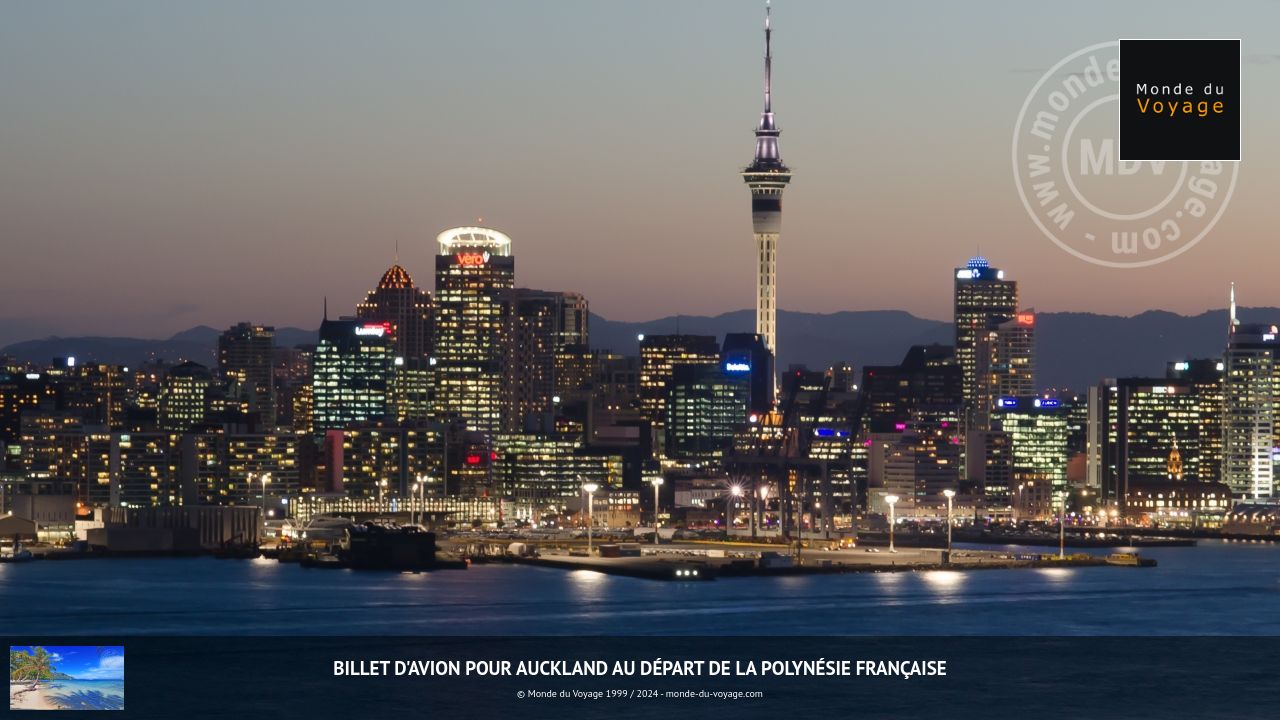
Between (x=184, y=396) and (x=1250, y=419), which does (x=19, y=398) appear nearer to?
(x=184, y=396)

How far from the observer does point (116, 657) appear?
56.8m

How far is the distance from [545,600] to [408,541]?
22.1m

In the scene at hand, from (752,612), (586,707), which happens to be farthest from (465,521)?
(586,707)

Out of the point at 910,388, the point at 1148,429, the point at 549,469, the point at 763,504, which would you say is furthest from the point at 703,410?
the point at 763,504

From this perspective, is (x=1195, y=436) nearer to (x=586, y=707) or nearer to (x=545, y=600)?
(x=545, y=600)

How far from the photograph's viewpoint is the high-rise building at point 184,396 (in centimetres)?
16938

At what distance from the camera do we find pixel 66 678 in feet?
173

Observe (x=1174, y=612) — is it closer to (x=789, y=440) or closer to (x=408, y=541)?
(x=408, y=541)

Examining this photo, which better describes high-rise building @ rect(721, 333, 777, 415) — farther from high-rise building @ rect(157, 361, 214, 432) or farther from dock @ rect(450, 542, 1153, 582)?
dock @ rect(450, 542, 1153, 582)

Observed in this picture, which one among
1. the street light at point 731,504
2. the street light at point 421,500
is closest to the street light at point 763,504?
the street light at point 731,504

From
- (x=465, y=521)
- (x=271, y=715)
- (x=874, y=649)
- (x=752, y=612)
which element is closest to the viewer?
(x=271, y=715)

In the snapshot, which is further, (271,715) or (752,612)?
(752,612)

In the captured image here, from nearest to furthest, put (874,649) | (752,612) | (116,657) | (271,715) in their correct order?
1. (271,715)
2. (116,657)
3. (874,649)
4. (752,612)

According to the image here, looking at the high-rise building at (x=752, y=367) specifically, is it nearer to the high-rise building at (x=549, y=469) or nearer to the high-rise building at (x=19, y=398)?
the high-rise building at (x=549, y=469)
